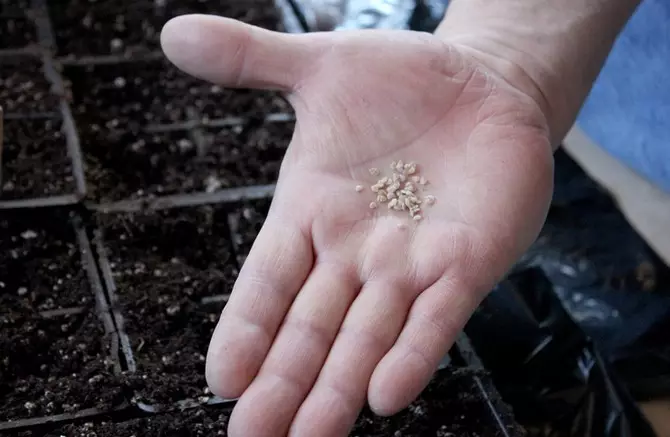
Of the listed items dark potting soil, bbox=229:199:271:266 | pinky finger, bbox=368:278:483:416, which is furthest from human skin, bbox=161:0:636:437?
dark potting soil, bbox=229:199:271:266

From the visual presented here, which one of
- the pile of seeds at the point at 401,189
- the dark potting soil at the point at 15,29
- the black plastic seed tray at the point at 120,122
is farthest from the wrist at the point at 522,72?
the dark potting soil at the point at 15,29

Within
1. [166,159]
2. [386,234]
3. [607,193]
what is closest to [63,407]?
[386,234]

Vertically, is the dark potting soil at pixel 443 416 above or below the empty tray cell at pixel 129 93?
below

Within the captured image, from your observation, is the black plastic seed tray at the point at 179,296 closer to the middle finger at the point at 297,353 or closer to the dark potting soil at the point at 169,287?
the dark potting soil at the point at 169,287

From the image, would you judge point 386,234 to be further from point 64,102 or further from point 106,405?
point 64,102

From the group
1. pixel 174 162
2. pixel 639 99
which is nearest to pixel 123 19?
pixel 174 162

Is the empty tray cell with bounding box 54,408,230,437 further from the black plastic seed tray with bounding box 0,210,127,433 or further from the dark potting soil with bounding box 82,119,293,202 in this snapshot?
the dark potting soil with bounding box 82,119,293,202
